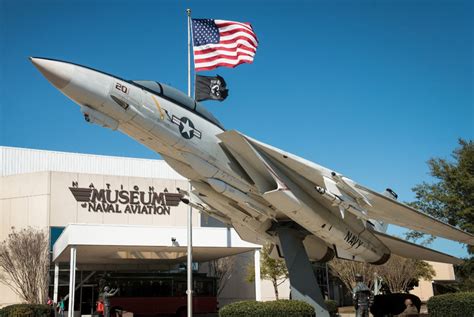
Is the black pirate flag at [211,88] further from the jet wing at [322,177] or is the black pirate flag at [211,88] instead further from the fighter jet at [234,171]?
the jet wing at [322,177]

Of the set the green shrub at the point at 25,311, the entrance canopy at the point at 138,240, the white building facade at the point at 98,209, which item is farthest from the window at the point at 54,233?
the green shrub at the point at 25,311

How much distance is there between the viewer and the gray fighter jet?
Answer: 457 inches

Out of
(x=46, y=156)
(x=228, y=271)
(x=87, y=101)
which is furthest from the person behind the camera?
(x=46, y=156)

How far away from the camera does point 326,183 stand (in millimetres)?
13164

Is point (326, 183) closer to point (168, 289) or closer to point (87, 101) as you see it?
point (87, 101)

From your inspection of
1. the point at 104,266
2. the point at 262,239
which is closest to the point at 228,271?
the point at 104,266

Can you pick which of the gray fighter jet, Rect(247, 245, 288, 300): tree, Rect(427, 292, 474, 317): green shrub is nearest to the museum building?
Rect(247, 245, 288, 300): tree

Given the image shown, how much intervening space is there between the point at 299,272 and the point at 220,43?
7.84 metres

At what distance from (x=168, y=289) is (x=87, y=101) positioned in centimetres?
1849

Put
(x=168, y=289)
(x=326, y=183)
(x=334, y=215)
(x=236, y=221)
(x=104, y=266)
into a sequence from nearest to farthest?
1. (x=326, y=183)
2. (x=334, y=215)
3. (x=236, y=221)
4. (x=168, y=289)
5. (x=104, y=266)

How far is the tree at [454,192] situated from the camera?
27953 millimetres

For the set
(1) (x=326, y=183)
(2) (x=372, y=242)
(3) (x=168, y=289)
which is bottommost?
(3) (x=168, y=289)

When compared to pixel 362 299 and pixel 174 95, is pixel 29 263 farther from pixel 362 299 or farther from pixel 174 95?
pixel 362 299

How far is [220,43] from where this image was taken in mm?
16625
